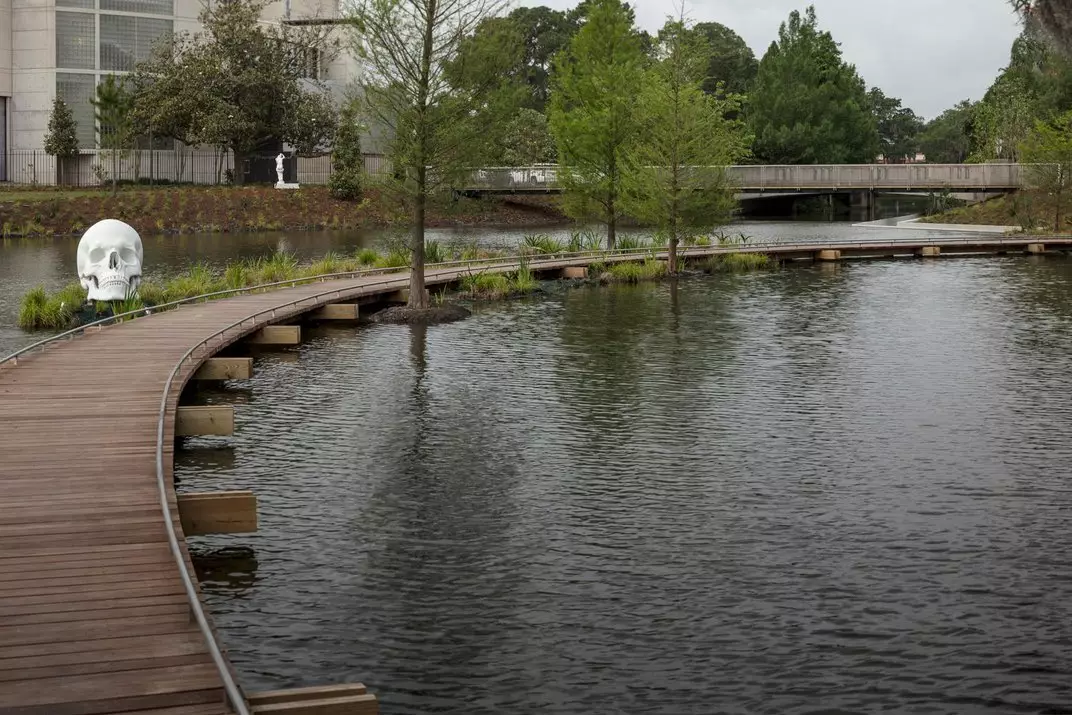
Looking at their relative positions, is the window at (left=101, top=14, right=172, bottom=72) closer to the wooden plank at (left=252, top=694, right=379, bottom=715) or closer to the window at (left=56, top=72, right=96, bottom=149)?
the window at (left=56, top=72, right=96, bottom=149)

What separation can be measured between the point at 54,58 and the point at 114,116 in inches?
324

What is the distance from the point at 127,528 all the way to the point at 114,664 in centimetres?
387

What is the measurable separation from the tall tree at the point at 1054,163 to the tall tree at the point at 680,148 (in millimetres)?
29021

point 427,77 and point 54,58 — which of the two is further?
point 54,58

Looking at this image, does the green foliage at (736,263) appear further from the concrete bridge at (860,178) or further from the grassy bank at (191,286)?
the concrete bridge at (860,178)

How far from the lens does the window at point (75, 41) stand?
87.9 metres

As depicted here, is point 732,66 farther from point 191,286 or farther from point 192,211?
point 191,286

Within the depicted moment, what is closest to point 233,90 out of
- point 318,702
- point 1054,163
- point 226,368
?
point 1054,163

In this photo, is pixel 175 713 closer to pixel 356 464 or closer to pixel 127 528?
pixel 127 528

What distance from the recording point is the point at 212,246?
6519 cm

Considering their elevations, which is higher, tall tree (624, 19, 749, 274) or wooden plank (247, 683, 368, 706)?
tall tree (624, 19, 749, 274)

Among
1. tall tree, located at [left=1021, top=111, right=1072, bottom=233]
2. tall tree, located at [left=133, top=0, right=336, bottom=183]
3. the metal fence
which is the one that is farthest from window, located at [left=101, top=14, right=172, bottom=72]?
→ tall tree, located at [left=1021, top=111, right=1072, bottom=233]

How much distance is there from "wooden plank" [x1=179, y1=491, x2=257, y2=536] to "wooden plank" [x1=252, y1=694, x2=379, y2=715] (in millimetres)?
5474

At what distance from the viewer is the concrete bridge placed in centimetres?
8269
